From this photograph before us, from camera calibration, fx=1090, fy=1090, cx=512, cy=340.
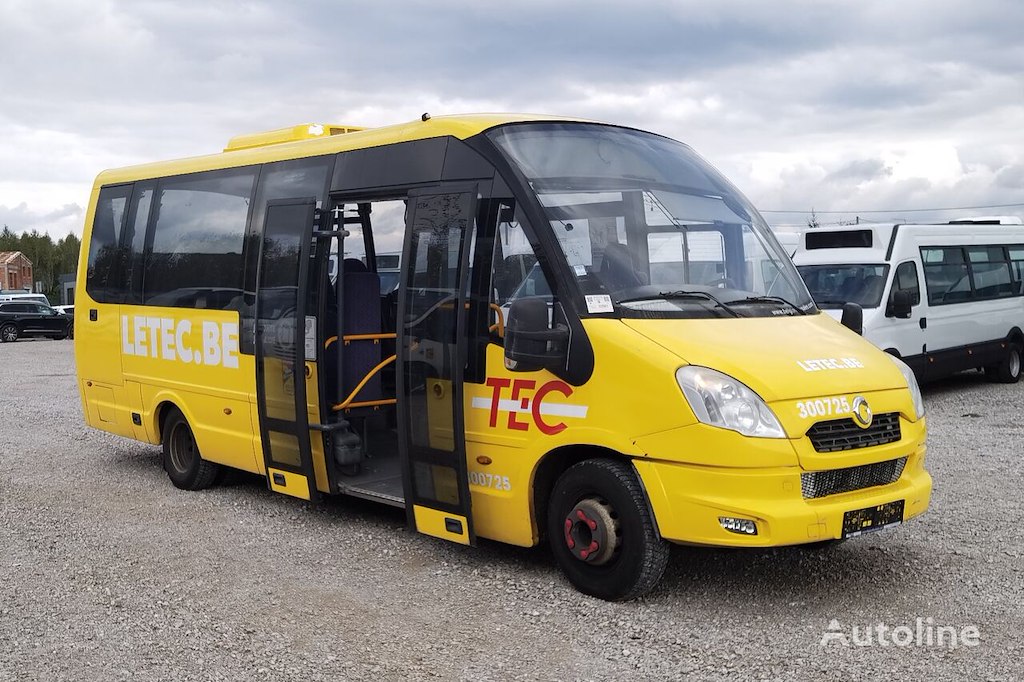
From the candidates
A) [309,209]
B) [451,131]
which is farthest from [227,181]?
[451,131]

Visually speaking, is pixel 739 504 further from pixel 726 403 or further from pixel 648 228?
pixel 648 228

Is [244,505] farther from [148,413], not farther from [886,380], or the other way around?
[886,380]

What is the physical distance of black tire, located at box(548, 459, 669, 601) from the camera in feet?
18.4

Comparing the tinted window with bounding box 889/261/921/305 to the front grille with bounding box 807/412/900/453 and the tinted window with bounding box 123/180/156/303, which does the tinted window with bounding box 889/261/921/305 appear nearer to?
the front grille with bounding box 807/412/900/453

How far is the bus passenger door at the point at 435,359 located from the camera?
6.36m

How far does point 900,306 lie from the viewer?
45.5 feet

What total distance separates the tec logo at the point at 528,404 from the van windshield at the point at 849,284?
28.1 feet

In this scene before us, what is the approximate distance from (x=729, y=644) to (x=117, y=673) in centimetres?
285

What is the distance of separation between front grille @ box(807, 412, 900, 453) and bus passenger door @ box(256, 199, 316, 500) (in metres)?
3.61

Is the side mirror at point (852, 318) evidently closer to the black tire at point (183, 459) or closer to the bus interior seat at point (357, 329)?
the bus interior seat at point (357, 329)

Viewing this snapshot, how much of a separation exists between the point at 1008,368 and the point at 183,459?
12.8 meters

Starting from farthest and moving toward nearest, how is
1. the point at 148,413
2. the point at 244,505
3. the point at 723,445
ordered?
the point at 148,413 → the point at 244,505 → the point at 723,445

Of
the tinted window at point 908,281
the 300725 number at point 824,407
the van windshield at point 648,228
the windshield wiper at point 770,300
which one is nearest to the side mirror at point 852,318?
the van windshield at point 648,228

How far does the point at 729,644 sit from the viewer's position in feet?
17.2
